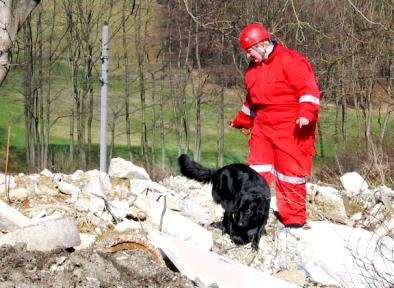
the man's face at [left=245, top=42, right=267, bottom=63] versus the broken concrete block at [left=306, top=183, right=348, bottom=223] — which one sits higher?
the man's face at [left=245, top=42, right=267, bottom=63]

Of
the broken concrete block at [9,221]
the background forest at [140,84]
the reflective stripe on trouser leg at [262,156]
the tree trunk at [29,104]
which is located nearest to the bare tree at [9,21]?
the broken concrete block at [9,221]

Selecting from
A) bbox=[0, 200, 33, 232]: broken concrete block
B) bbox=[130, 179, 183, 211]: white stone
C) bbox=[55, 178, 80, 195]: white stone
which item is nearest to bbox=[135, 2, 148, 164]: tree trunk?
bbox=[130, 179, 183, 211]: white stone

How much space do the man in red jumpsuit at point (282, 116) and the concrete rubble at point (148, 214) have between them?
15.6 inches

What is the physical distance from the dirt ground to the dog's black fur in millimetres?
1712

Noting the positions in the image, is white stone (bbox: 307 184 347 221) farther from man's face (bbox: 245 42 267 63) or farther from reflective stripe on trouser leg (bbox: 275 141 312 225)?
man's face (bbox: 245 42 267 63)

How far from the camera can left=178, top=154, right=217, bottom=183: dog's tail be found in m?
6.72

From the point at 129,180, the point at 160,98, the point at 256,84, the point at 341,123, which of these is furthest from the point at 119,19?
A: the point at 256,84

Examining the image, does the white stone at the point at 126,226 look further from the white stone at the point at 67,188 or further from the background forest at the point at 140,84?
the background forest at the point at 140,84

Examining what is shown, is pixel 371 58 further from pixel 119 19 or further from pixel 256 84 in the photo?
pixel 256 84

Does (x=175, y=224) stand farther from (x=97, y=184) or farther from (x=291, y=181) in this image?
(x=97, y=184)

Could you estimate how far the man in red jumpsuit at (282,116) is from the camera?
6.25 metres

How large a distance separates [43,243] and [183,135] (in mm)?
16465

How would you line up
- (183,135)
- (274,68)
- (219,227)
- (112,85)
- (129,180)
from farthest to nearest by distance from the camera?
(183,135) → (112,85) → (129,180) → (219,227) → (274,68)

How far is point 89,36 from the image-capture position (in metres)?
17.9
